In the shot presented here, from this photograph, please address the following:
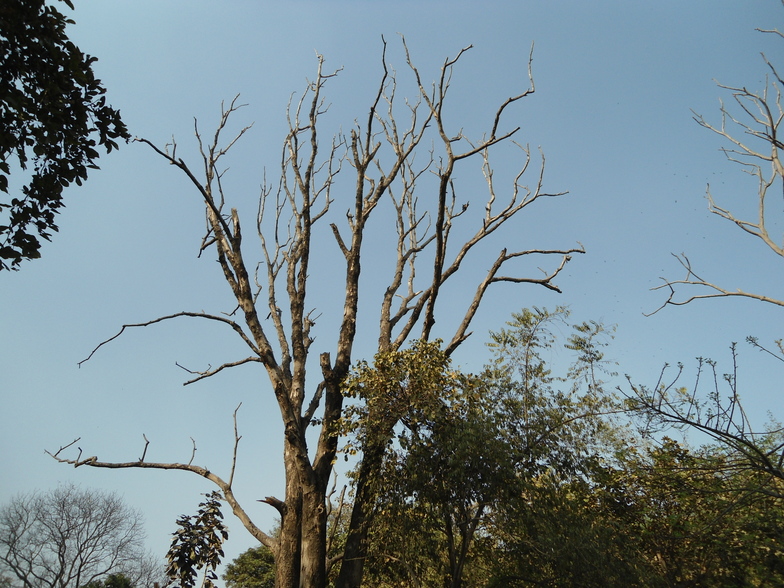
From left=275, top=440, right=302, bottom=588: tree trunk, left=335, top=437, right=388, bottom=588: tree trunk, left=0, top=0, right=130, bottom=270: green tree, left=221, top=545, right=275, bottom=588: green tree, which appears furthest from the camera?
left=221, top=545, right=275, bottom=588: green tree

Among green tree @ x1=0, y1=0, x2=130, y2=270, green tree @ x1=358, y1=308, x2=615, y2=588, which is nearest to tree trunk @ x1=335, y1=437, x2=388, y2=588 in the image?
green tree @ x1=358, y1=308, x2=615, y2=588

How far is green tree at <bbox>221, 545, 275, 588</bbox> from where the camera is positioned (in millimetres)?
25875

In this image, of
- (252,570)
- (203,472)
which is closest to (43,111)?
(203,472)

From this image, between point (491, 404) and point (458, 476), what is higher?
point (491, 404)

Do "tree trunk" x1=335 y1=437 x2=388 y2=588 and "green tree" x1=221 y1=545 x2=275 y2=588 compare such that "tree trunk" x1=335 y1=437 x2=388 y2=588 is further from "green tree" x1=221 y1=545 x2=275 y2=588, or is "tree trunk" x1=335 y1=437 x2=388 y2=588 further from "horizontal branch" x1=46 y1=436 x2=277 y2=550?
"green tree" x1=221 y1=545 x2=275 y2=588

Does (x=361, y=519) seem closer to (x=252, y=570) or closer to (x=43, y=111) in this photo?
(x=43, y=111)

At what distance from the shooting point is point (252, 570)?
26.6 m

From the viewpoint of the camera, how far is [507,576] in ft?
27.4

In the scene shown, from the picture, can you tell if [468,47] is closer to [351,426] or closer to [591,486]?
[351,426]

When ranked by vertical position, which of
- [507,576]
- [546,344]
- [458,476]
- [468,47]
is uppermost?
[468,47]

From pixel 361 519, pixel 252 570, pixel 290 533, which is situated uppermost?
pixel 252 570

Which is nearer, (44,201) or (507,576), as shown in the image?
(44,201)

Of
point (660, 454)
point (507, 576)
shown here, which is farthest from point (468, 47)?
point (507, 576)

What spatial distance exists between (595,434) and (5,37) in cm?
944
